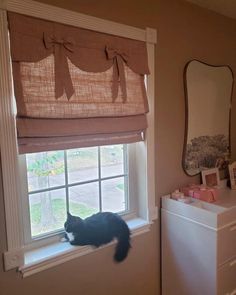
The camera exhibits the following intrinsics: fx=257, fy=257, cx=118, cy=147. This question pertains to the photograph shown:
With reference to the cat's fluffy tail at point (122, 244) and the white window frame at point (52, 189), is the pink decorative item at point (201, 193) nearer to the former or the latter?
the white window frame at point (52, 189)

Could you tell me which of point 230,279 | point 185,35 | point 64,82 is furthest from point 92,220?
point 185,35

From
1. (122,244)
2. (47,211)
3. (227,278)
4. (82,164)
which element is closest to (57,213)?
(47,211)

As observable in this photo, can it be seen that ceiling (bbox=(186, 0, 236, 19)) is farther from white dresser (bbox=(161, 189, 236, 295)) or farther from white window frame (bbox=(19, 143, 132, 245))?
white dresser (bbox=(161, 189, 236, 295))

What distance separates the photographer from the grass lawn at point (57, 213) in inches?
57.5

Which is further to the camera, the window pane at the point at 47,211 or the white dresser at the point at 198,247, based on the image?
the white dresser at the point at 198,247

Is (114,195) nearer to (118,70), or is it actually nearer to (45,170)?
(45,170)

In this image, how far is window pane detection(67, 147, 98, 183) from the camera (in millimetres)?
1569

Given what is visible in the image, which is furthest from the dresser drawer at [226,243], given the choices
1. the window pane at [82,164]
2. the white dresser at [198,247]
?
the window pane at [82,164]

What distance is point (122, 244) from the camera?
5.37 feet

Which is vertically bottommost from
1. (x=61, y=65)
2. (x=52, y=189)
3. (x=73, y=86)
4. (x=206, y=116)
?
(x=52, y=189)

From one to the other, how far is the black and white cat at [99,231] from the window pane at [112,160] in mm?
282

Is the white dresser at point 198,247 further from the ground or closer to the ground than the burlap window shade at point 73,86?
closer to the ground

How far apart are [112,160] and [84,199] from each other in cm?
32

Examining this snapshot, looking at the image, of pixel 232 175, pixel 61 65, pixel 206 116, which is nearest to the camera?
pixel 61 65
